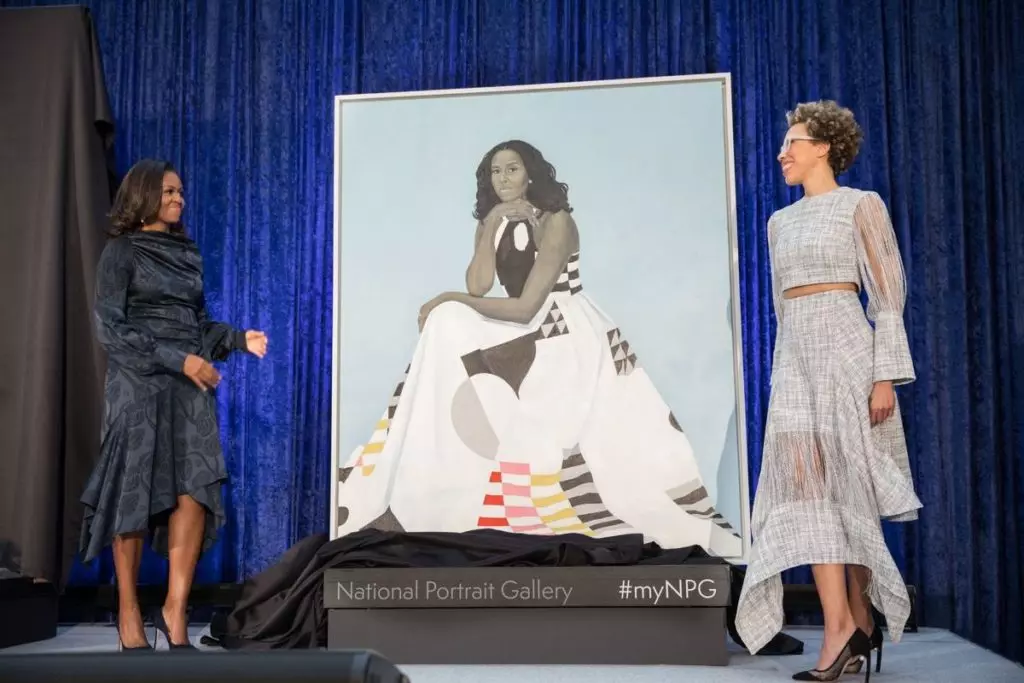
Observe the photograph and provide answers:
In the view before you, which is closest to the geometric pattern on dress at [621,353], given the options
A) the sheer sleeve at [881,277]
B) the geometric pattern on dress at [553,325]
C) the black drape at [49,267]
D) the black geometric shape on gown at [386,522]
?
the geometric pattern on dress at [553,325]

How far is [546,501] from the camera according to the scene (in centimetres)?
392

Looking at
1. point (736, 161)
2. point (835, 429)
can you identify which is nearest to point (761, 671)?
point (835, 429)

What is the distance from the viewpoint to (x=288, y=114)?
452cm

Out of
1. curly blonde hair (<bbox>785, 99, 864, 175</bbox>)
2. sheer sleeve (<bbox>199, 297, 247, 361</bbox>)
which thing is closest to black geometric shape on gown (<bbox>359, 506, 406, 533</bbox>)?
sheer sleeve (<bbox>199, 297, 247, 361</bbox>)

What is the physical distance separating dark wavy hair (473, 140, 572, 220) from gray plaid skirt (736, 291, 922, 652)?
1.53 meters

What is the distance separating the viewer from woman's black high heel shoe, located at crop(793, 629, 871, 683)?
2.52 m

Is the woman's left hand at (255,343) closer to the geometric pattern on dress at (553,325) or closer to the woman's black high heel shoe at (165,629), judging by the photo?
the woman's black high heel shoe at (165,629)

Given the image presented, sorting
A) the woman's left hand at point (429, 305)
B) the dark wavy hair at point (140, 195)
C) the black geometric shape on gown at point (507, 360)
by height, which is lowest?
the black geometric shape on gown at point (507, 360)

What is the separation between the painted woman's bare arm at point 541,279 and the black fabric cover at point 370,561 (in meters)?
1.03

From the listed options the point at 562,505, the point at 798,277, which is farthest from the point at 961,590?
the point at 798,277

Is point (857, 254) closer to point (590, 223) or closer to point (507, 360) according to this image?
point (590, 223)

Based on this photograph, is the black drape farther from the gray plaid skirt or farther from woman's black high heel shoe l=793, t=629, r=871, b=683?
woman's black high heel shoe l=793, t=629, r=871, b=683

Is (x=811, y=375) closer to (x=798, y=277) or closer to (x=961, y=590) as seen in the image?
(x=798, y=277)

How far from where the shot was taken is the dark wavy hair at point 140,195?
3096 millimetres
